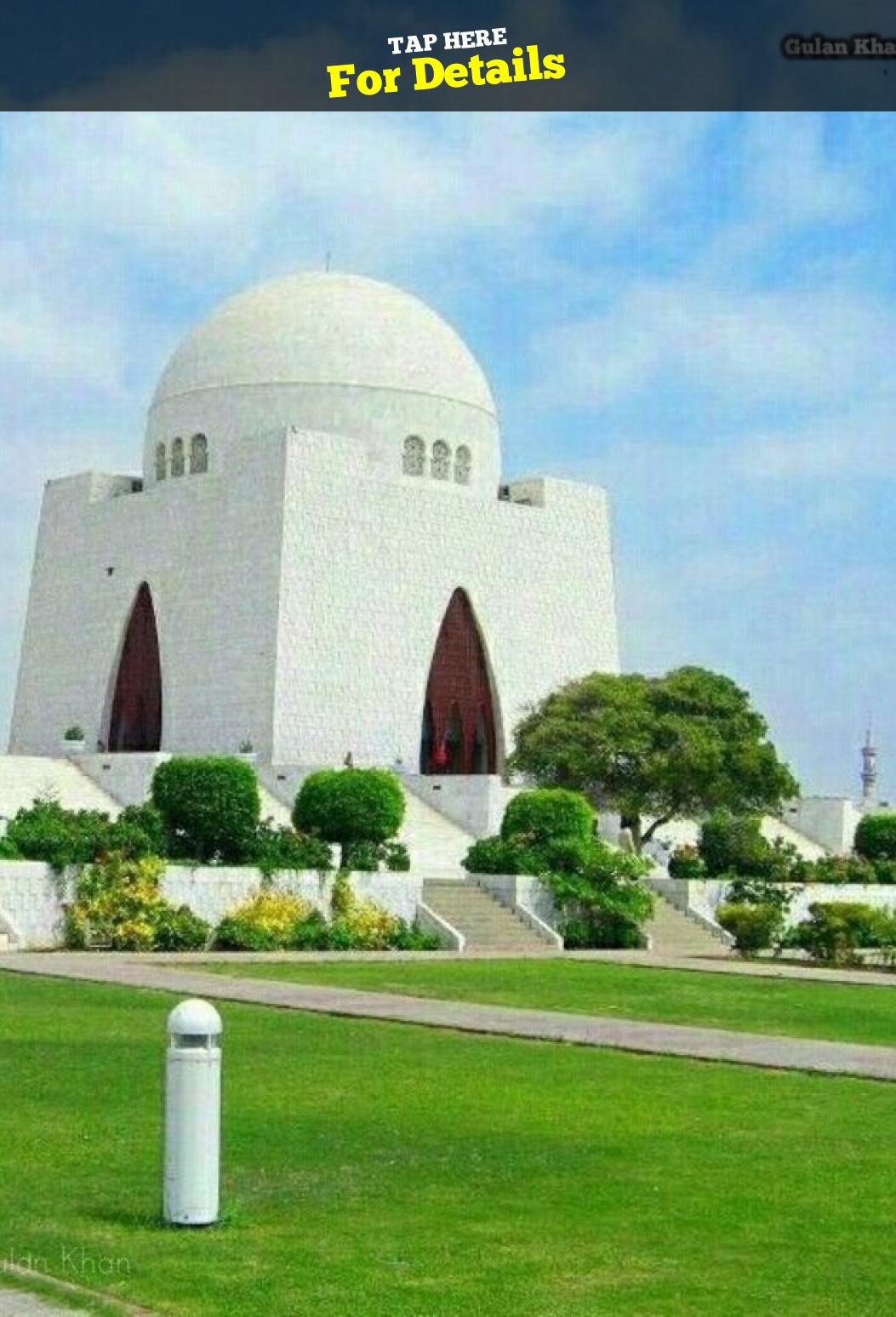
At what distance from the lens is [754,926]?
25.2 metres

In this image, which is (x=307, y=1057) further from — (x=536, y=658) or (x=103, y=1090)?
(x=536, y=658)

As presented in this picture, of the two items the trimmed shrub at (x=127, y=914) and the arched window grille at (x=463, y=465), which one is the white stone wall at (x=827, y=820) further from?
the trimmed shrub at (x=127, y=914)

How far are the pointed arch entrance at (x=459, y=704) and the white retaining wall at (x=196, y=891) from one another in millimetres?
18260

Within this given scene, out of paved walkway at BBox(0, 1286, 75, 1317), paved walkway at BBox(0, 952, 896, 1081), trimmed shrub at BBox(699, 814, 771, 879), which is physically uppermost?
trimmed shrub at BBox(699, 814, 771, 879)

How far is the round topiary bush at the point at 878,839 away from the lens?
114 feet

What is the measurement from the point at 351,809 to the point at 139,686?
18894 millimetres

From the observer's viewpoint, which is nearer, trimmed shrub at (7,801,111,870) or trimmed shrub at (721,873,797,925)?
trimmed shrub at (7,801,111,870)

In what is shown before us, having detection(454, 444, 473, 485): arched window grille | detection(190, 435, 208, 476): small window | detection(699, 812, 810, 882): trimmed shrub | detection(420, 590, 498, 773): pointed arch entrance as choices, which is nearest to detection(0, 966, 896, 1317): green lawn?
detection(699, 812, 810, 882): trimmed shrub

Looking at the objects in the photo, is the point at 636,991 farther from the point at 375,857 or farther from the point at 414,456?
the point at 414,456

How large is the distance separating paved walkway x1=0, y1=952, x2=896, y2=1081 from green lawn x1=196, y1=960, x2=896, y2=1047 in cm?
66

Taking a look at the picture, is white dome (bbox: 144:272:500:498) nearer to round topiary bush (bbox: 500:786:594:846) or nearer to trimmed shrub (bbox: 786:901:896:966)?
round topiary bush (bbox: 500:786:594:846)

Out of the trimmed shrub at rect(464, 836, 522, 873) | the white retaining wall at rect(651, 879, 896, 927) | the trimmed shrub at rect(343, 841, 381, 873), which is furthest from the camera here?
the white retaining wall at rect(651, 879, 896, 927)

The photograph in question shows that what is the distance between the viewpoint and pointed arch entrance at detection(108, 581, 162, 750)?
140ft

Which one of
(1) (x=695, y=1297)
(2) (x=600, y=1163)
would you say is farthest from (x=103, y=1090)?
(1) (x=695, y=1297)
